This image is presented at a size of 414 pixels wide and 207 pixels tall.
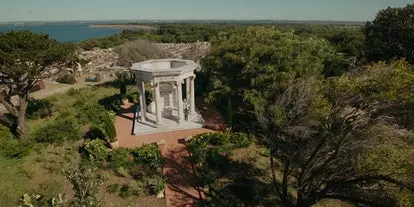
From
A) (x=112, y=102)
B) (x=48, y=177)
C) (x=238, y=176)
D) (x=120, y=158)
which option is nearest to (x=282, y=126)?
(x=238, y=176)

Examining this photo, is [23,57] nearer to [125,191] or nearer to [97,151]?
[97,151]

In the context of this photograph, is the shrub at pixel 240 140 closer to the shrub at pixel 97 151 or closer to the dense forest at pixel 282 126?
the dense forest at pixel 282 126

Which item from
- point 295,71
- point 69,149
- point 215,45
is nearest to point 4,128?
point 69,149

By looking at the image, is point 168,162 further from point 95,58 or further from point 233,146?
point 95,58

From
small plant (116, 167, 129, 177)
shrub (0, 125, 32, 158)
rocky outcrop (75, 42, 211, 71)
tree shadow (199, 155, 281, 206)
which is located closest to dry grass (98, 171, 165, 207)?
small plant (116, 167, 129, 177)

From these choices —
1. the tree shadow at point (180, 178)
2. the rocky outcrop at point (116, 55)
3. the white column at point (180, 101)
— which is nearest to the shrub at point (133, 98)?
the white column at point (180, 101)

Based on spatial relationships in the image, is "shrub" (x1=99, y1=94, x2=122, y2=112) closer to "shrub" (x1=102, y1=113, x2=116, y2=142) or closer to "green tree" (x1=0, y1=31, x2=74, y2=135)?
"green tree" (x1=0, y1=31, x2=74, y2=135)
